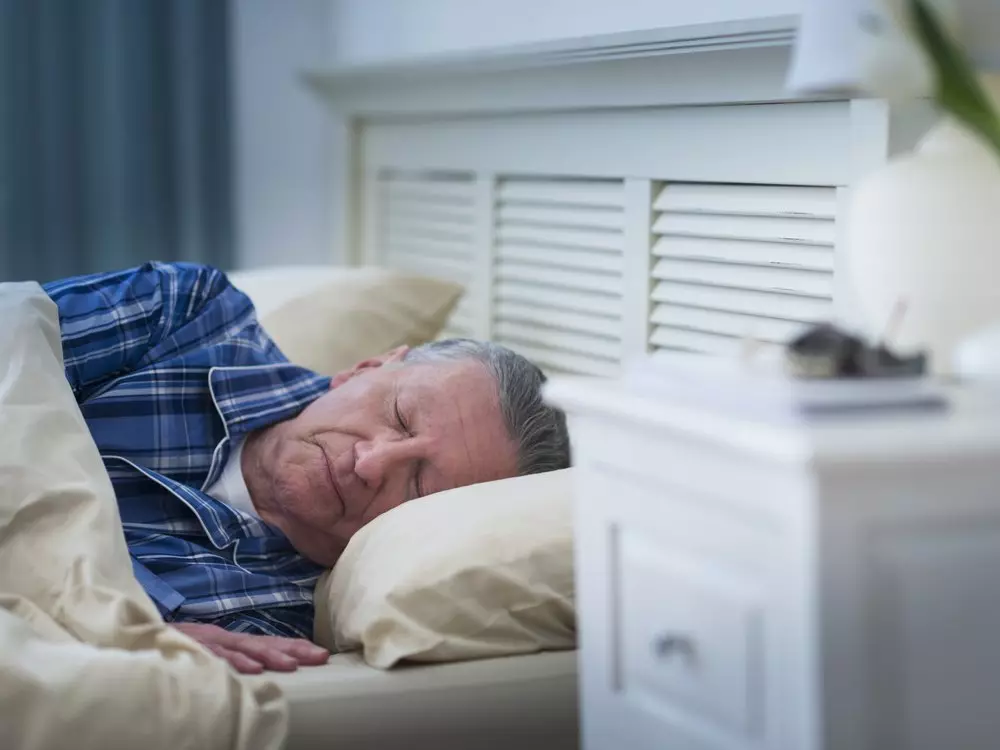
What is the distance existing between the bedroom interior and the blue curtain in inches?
23.0

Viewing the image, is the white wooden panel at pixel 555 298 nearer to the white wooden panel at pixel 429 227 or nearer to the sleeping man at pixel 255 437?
the white wooden panel at pixel 429 227

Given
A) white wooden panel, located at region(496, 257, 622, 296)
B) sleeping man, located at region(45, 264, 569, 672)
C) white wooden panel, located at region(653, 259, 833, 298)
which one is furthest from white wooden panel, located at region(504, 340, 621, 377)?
sleeping man, located at region(45, 264, 569, 672)

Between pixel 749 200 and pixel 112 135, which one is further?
pixel 112 135

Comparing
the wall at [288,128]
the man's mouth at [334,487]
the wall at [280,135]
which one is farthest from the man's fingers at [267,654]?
the wall at [280,135]

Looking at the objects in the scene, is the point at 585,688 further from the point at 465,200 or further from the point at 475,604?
the point at 465,200

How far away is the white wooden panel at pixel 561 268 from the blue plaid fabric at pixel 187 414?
46cm

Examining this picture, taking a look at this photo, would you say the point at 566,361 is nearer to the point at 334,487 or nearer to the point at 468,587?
the point at 334,487

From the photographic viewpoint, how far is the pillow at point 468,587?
1308 millimetres

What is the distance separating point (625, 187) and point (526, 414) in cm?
45

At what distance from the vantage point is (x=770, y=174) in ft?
5.34

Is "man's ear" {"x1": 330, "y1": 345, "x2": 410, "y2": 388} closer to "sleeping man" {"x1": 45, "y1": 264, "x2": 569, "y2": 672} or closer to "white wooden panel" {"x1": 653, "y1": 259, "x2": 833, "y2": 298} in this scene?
"sleeping man" {"x1": 45, "y1": 264, "x2": 569, "y2": 672}

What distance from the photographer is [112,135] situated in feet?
Answer: 9.19

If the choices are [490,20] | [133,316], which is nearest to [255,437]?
[133,316]

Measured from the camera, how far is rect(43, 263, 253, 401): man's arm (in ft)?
5.50
